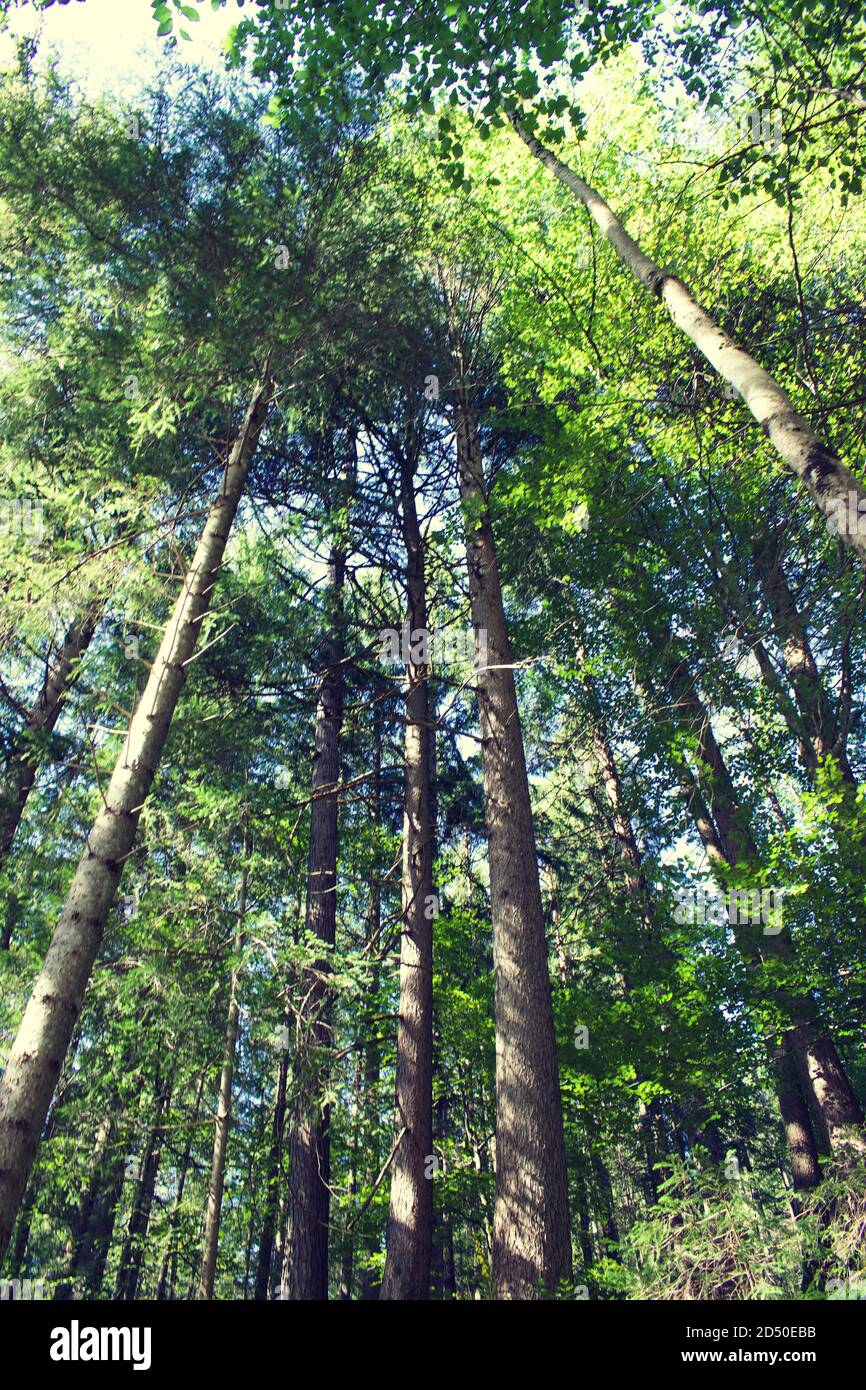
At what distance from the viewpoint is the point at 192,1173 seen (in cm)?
1595

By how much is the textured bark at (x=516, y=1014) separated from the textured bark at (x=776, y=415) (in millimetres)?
3912

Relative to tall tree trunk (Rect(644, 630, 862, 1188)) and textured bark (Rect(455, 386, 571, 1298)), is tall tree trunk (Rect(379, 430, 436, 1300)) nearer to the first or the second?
textured bark (Rect(455, 386, 571, 1298))

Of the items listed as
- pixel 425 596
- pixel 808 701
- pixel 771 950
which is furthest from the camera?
pixel 808 701

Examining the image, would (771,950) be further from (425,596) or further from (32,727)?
(32,727)

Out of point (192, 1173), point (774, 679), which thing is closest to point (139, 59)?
point (774, 679)

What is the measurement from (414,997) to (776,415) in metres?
6.98

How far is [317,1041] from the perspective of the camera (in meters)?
8.55

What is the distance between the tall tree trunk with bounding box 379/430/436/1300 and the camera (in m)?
7.80

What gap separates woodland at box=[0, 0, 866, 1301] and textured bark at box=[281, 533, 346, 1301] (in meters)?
0.08

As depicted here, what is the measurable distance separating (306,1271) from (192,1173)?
28.1 feet

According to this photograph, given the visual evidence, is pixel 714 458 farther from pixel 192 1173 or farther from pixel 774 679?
pixel 192 1173

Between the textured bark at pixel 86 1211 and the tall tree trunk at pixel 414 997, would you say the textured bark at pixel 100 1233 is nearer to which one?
the textured bark at pixel 86 1211

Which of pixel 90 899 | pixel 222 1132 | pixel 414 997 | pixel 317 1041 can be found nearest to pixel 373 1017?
pixel 414 997

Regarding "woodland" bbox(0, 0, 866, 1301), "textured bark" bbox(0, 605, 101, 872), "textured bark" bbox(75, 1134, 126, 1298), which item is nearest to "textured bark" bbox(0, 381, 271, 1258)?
"woodland" bbox(0, 0, 866, 1301)
